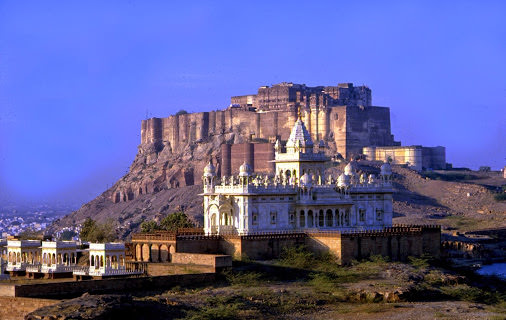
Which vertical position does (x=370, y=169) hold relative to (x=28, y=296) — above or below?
above

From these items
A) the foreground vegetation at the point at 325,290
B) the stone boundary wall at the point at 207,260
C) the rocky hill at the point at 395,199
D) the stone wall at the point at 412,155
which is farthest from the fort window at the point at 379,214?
the stone wall at the point at 412,155

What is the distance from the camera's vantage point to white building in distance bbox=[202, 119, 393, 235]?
2618 inches

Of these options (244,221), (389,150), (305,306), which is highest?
(389,150)

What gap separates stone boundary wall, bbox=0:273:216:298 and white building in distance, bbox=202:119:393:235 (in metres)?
9.93

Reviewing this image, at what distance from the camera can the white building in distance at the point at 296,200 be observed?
218ft

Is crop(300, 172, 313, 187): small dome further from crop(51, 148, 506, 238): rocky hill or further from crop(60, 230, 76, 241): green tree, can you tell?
crop(60, 230, 76, 241): green tree

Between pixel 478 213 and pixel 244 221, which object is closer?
pixel 244 221

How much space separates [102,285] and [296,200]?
17.2 m

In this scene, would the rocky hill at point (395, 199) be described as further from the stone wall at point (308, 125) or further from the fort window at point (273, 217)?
the fort window at point (273, 217)

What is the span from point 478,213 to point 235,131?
3571 centimetres

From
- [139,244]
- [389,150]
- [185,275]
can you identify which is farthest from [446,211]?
[185,275]

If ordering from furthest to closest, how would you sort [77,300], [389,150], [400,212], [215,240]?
[389,150], [400,212], [215,240], [77,300]

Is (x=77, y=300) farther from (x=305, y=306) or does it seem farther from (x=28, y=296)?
(x=305, y=306)

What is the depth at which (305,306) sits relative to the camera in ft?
173
